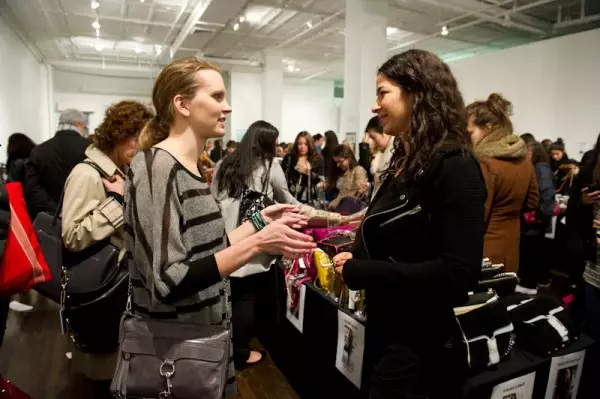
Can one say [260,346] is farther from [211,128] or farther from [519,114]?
[519,114]

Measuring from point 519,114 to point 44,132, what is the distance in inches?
508

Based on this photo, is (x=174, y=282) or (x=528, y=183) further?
(x=528, y=183)

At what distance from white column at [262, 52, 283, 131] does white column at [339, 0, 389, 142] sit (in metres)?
5.54

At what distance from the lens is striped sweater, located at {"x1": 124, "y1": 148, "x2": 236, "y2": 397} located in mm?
1072

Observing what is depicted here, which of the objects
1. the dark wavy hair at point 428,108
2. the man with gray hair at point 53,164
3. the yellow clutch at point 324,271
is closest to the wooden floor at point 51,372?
the yellow clutch at point 324,271

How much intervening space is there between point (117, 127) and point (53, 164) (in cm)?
186

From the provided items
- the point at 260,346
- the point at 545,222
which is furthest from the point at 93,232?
the point at 545,222

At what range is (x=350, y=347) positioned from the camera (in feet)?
5.98

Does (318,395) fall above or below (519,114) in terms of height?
below

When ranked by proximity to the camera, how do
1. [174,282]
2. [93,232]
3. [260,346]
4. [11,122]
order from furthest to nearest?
1. [11,122]
2. [260,346]
3. [93,232]
4. [174,282]

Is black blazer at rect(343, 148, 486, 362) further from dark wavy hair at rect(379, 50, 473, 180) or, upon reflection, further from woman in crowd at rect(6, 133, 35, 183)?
woman in crowd at rect(6, 133, 35, 183)

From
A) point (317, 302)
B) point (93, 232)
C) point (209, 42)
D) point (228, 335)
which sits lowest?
point (317, 302)

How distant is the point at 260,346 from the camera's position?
309 cm

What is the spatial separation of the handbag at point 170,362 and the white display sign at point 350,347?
778 millimetres
